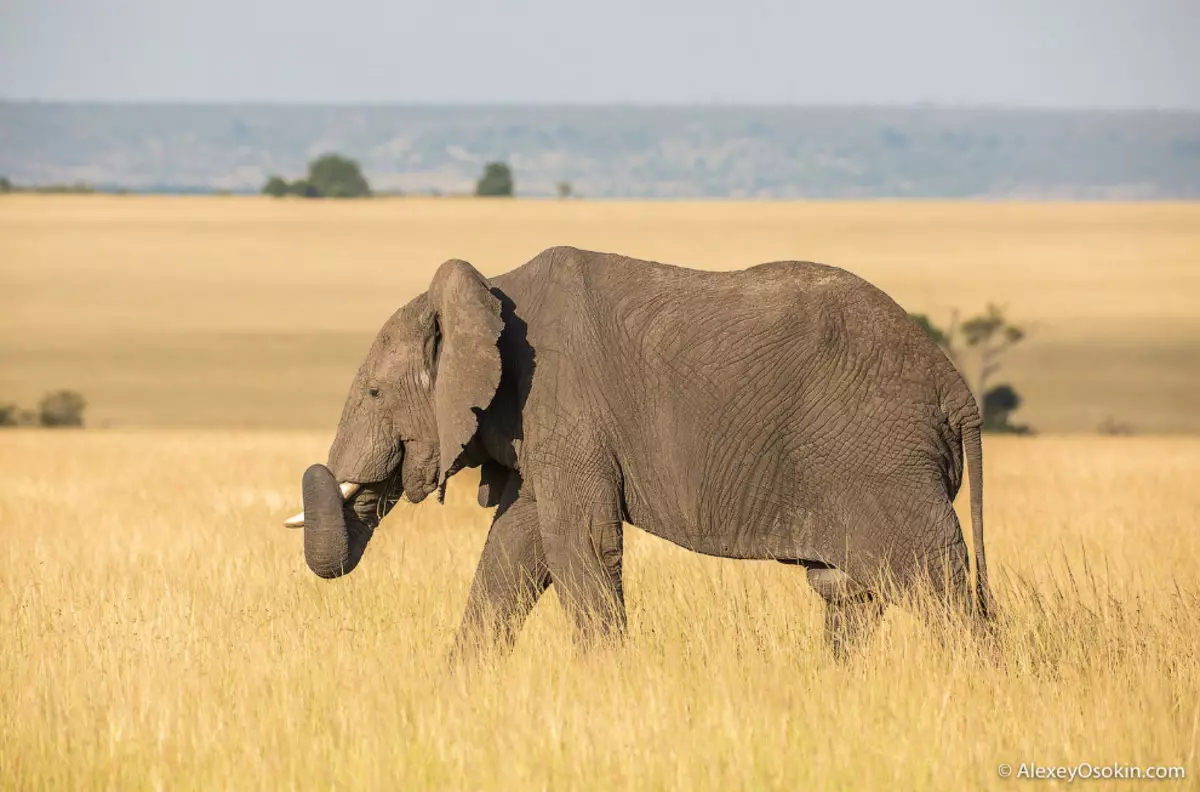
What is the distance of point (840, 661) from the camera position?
8141 millimetres

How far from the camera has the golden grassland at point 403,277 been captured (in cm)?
5525

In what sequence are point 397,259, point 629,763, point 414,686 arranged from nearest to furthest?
point 629,763 → point 414,686 → point 397,259

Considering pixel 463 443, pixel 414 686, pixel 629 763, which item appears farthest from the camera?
pixel 463 443

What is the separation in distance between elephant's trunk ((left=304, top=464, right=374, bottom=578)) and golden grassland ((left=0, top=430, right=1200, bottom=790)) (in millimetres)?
292

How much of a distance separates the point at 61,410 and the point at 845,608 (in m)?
33.9

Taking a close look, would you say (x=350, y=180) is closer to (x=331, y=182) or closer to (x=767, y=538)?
(x=331, y=182)

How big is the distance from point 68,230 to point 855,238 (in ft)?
109

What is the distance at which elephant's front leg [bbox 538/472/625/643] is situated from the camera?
26.0 ft

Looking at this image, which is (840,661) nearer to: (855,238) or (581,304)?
(581,304)

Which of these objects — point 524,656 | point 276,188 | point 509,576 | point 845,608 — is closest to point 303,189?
point 276,188

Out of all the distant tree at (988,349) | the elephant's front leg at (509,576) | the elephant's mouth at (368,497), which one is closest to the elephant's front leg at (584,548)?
the elephant's front leg at (509,576)

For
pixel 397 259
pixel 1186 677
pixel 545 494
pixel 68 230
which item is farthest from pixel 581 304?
pixel 68 230

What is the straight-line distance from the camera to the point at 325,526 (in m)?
8.41

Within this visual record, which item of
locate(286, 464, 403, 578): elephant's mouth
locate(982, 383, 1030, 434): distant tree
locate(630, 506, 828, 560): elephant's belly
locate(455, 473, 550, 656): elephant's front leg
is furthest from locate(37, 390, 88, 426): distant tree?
locate(630, 506, 828, 560): elephant's belly
